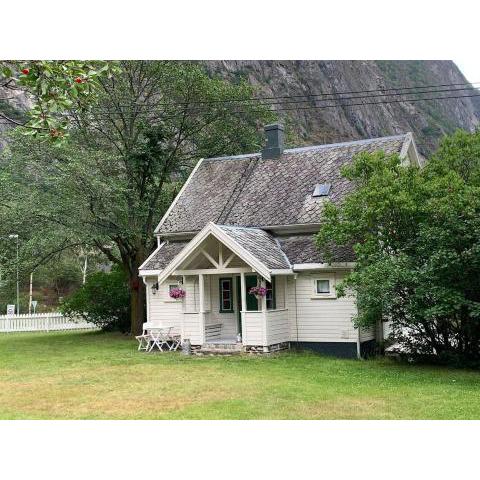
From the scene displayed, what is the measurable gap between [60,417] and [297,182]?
12379mm

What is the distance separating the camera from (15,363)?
55.0 ft

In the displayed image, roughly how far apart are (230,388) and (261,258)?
209 inches

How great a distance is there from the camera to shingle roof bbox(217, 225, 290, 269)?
53.5 ft

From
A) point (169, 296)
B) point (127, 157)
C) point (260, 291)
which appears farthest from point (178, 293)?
point (127, 157)

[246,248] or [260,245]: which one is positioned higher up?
[260,245]

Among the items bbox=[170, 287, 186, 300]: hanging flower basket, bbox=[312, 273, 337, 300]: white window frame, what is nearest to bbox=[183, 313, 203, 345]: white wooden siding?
bbox=[170, 287, 186, 300]: hanging flower basket

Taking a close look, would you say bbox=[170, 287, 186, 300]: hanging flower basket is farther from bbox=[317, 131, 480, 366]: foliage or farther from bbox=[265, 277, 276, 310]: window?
bbox=[317, 131, 480, 366]: foliage

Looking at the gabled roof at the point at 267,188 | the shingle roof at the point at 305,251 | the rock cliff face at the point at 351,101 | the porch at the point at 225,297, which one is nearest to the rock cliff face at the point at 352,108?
the rock cliff face at the point at 351,101

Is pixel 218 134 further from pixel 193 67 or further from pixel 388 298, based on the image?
pixel 388 298

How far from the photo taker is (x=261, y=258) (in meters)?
16.2

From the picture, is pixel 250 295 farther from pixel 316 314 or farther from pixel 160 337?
pixel 160 337

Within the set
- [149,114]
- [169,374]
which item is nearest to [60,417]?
[169,374]

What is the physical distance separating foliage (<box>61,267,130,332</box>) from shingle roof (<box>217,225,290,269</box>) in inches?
382

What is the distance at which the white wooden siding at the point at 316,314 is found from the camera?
53.7 ft
